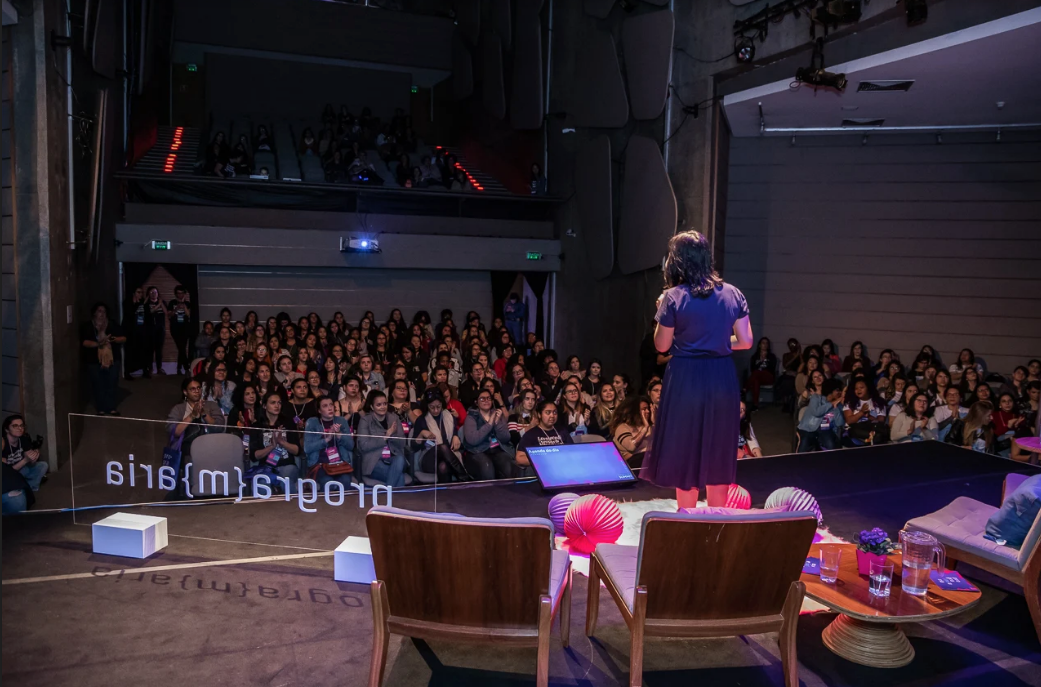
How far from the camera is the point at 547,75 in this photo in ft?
41.1

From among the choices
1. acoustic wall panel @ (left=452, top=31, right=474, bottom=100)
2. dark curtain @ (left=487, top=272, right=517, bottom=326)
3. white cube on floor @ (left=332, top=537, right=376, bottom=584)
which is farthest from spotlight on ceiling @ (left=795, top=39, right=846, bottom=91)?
acoustic wall panel @ (left=452, top=31, right=474, bottom=100)

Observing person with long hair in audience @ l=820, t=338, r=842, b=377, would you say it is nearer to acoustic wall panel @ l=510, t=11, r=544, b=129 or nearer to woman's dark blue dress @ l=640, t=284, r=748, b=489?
acoustic wall panel @ l=510, t=11, r=544, b=129

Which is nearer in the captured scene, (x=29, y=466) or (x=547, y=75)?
(x=29, y=466)

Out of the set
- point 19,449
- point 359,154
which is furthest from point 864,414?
point 359,154

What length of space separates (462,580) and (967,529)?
236 cm

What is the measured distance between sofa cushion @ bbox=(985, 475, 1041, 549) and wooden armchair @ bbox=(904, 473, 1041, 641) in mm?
43

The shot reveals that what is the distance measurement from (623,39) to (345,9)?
27.0 ft

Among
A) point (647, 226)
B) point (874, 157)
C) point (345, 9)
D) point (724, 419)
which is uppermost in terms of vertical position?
point (345, 9)

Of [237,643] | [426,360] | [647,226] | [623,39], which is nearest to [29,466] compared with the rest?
[237,643]

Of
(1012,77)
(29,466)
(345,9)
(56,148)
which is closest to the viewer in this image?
(29,466)

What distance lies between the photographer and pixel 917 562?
9.46 ft

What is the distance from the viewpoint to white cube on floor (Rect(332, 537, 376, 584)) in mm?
3400

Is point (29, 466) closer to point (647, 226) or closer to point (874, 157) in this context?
point (647, 226)

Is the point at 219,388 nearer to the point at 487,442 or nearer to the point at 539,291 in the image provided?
the point at 487,442
